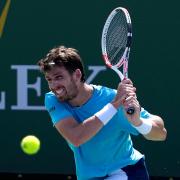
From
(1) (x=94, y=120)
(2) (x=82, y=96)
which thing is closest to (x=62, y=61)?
(2) (x=82, y=96)

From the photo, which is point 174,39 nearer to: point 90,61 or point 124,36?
point 90,61

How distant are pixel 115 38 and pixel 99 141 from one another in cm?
67

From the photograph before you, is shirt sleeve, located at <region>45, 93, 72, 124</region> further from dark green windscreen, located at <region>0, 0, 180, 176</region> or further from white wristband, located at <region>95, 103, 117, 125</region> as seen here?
dark green windscreen, located at <region>0, 0, 180, 176</region>

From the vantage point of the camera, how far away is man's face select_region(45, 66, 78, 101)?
3090 mm

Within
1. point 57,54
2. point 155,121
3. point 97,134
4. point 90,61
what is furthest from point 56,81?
point 90,61

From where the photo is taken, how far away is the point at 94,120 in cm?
307

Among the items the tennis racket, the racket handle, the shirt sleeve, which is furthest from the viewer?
the tennis racket

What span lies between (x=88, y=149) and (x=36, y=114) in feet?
7.61

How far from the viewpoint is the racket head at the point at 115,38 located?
3455 mm

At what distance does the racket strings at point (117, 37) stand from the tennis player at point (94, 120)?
0.96 feet

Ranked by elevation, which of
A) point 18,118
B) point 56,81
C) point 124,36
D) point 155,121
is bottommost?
point 18,118

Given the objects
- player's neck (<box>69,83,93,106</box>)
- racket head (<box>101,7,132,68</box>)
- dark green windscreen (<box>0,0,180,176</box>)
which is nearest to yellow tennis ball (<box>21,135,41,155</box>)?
dark green windscreen (<box>0,0,180,176</box>)

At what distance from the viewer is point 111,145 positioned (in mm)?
3186

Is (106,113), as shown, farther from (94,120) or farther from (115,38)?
(115,38)
